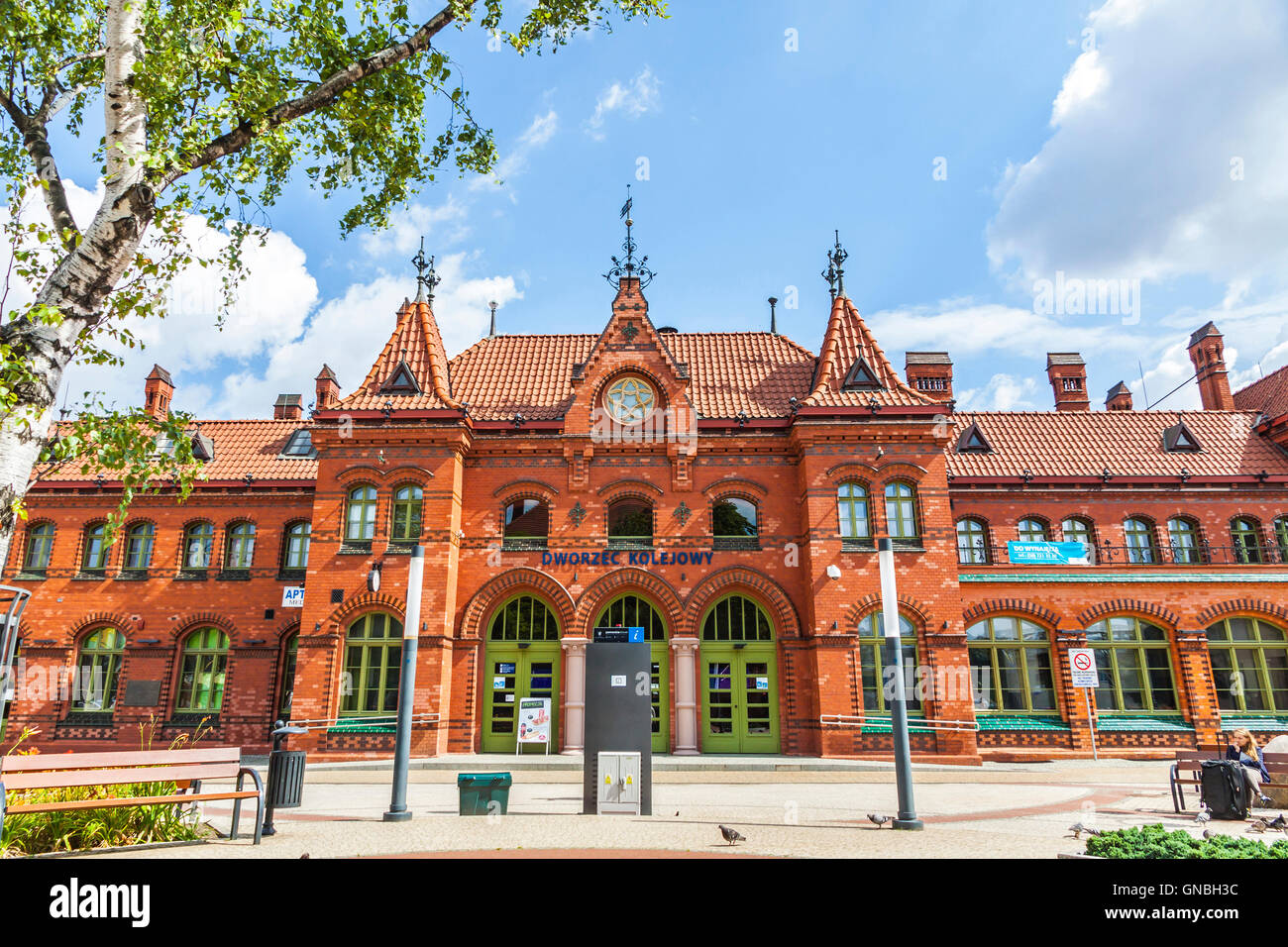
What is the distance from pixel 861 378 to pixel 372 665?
47.9 ft

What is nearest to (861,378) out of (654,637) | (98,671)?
(654,637)

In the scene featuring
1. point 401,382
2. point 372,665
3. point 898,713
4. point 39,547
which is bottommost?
point 898,713

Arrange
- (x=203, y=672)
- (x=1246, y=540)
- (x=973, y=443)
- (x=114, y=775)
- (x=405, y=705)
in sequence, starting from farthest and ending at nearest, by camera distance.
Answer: (x=973, y=443) < (x=1246, y=540) < (x=203, y=672) < (x=405, y=705) < (x=114, y=775)

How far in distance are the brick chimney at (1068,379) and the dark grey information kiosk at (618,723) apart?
76.3ft

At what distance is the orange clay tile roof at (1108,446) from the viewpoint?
857 inches

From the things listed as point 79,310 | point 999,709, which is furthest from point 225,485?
point 999,709

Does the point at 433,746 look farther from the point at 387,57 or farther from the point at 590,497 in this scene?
the point at 387,57

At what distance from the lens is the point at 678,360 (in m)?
21.8

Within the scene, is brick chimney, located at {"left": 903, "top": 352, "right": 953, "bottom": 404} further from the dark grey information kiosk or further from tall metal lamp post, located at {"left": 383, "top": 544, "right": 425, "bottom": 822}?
tall metal lamp post, located at {"left": 383, "top": 544, "right": 425, "bottom": 822}

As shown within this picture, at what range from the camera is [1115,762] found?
18.4 metres

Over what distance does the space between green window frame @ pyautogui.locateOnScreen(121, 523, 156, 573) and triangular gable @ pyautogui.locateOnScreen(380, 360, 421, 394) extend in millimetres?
8349

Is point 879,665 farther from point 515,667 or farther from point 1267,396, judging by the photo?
point 1267,396

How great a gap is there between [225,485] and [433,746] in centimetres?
1032

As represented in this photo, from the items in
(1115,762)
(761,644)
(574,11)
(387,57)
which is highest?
(574,11)
